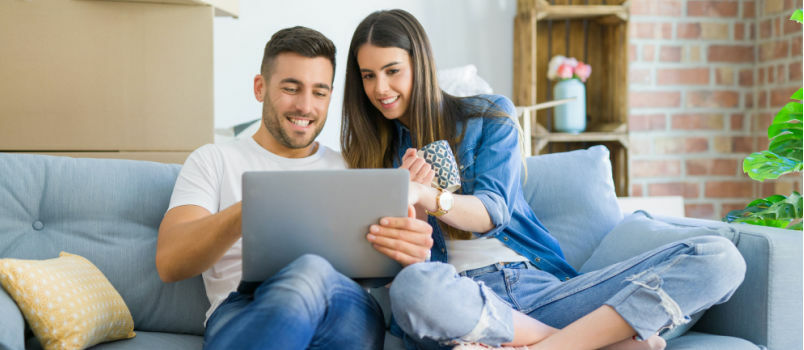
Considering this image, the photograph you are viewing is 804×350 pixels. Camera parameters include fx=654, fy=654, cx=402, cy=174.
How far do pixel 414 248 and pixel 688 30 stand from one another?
234cm

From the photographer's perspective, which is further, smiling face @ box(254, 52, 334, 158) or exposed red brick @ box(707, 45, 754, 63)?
exposed red brick @ box(707, 45, 754, 63)

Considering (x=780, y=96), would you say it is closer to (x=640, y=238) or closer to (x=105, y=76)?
(x=640, y=238)

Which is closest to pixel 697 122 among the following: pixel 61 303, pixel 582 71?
pixel 582 71

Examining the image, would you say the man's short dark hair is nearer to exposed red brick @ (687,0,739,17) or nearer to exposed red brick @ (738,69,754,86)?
exposed red brick @ (687,0,739,17)

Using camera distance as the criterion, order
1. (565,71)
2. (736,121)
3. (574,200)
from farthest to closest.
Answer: (736,121) < (565,71) < (574,200)

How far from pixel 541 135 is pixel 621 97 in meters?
0.37

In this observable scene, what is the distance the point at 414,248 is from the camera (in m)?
1.10

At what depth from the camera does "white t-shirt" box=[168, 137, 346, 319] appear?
1372 millimetres

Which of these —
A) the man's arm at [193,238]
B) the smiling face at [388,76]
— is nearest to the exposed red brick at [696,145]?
the smiling face at [388,76]

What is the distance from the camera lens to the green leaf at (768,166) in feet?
5.06

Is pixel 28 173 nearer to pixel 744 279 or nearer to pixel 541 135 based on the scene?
pixel 744 279

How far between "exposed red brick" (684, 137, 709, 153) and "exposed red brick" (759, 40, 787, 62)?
17.5 inches

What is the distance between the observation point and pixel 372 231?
1038 mm

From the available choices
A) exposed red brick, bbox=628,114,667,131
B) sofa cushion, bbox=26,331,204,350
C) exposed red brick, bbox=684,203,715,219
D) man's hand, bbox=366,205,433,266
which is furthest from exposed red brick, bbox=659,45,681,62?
sofa cushion, bbox=26,331,204,350
